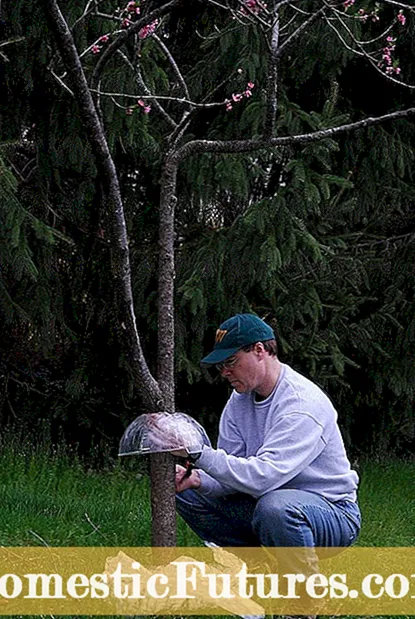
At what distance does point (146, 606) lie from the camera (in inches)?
142

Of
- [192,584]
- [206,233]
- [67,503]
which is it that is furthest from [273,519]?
[206,233]

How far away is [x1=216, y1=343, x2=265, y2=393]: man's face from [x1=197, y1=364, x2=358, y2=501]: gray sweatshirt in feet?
0.33

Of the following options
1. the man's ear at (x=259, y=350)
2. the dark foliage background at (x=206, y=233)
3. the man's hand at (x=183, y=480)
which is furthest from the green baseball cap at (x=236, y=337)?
the dark foliage background at (x=206, y=233)

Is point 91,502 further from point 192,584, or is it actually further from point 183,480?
point 192,584

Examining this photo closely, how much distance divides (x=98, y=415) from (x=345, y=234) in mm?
2255

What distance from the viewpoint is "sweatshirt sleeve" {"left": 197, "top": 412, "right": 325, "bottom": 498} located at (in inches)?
143

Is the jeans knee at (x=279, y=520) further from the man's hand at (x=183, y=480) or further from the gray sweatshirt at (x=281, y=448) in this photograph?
the man's hand at (x=183, y=480)

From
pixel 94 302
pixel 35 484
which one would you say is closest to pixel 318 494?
pixel 35 484

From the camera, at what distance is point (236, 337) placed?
3.81 m

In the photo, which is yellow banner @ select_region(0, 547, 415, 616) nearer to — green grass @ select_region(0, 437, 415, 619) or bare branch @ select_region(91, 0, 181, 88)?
green grass @ select_region(0, 437, 415, 619)

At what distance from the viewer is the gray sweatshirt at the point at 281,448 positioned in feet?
12.0

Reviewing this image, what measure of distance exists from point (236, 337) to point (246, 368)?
0.13 m

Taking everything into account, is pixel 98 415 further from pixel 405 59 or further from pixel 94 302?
pixel 405 59

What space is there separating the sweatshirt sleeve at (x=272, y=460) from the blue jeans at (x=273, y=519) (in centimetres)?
7
